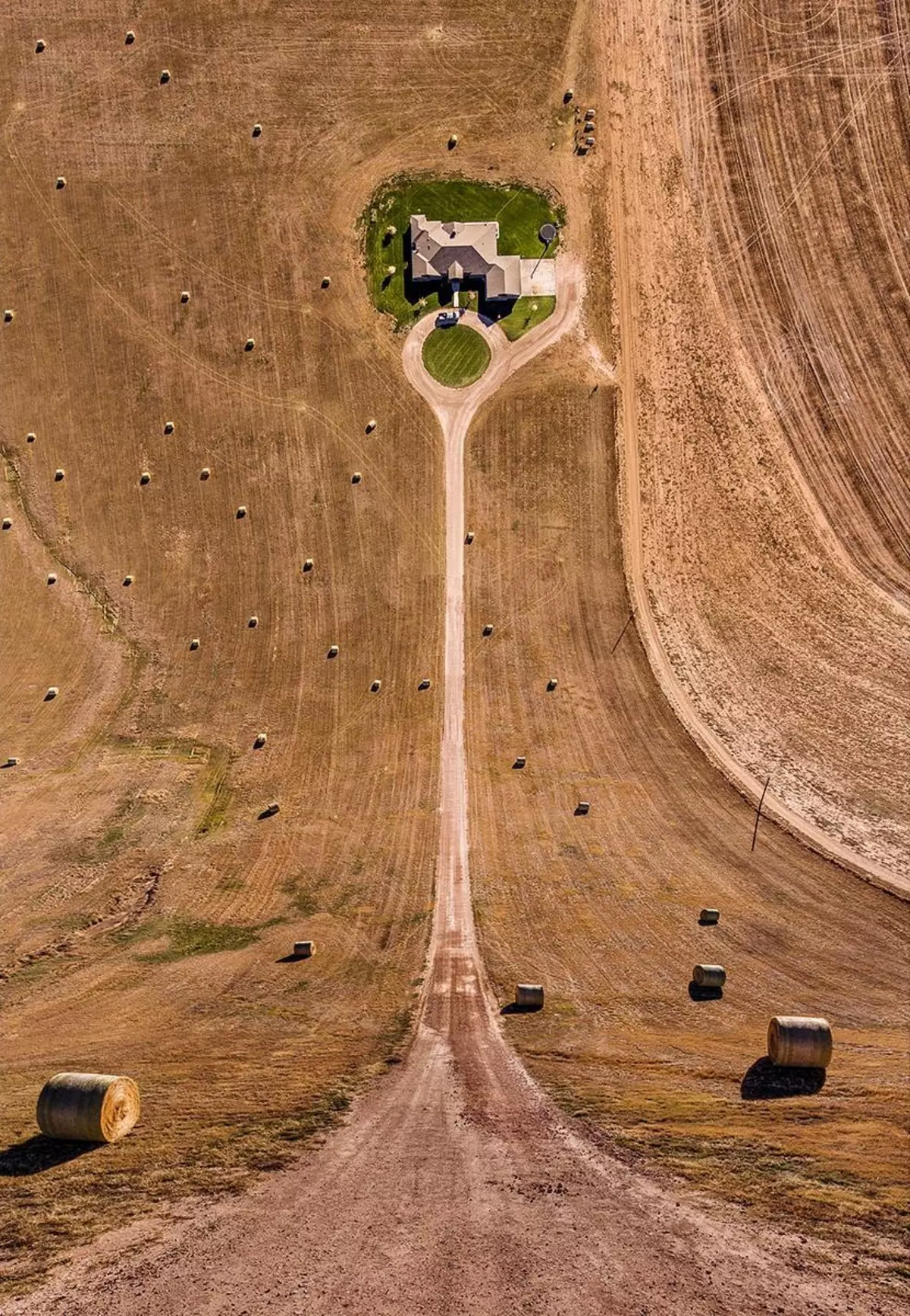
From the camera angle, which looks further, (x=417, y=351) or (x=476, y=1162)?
(x=417, y=351)

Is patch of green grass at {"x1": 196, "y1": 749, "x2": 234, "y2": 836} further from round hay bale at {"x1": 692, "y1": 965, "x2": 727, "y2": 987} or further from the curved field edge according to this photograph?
the curved field edge

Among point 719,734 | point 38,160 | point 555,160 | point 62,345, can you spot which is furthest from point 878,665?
point 38,160

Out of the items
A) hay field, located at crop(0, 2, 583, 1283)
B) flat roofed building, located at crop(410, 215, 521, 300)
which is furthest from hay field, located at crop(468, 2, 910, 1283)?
flat roofed building, located at crop(410, 215, 521, 300)

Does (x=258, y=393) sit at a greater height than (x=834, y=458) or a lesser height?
greater

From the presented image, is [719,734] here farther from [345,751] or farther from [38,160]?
[38,160]

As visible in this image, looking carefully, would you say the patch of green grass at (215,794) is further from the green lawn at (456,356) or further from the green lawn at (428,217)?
the green lawn at (428,217)

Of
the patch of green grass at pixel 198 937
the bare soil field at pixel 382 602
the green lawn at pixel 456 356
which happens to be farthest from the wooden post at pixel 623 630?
the patch of green grass at pixel 198 937

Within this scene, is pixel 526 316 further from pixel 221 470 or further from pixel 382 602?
pixel 221 470

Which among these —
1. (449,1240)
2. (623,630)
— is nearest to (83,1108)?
(449,1240)
